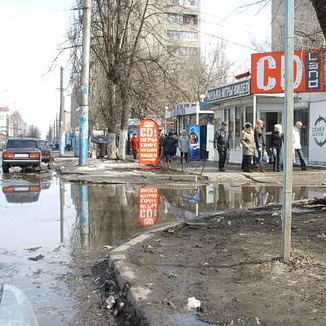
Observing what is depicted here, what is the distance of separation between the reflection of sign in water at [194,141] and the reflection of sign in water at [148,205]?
13.4 m

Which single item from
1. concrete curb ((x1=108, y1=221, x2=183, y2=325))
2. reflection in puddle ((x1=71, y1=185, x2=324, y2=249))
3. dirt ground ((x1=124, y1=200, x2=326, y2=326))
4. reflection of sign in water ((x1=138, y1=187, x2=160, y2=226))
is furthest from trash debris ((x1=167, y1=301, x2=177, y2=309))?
reflection of sign in water ((x1=138, y1=187, x2=160, y2=226))

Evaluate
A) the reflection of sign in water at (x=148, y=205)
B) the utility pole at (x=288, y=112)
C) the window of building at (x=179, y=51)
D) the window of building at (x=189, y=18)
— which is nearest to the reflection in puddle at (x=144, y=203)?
the reflection of sign in water at (x=148, y=205)

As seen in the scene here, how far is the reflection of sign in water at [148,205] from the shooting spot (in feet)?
28.7

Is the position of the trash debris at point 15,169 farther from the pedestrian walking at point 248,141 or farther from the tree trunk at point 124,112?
the pedestrian walking at point 248,141

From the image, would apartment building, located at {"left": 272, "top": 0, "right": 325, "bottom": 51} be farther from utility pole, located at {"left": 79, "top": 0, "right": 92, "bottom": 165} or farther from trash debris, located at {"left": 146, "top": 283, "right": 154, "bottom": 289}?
utility pole, located at {"left": 79, "top": 0, "right": 92, "bottom": 165}

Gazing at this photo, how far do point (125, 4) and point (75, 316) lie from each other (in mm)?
23612

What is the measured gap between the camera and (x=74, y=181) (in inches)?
651

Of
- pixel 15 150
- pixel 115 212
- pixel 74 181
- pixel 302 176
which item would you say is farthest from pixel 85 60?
pixel 115 212

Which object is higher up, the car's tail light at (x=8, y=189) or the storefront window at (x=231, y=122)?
the storefront window at (x=231, y=122)

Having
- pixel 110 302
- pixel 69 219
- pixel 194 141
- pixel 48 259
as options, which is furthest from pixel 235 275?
pixel 194 141

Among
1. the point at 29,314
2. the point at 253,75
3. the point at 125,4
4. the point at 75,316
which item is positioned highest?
the point at 125,4

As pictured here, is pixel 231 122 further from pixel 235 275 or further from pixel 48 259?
pixel 235 275

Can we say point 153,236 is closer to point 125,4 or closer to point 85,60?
point 85,60

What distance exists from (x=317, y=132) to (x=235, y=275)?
15.3 meters
